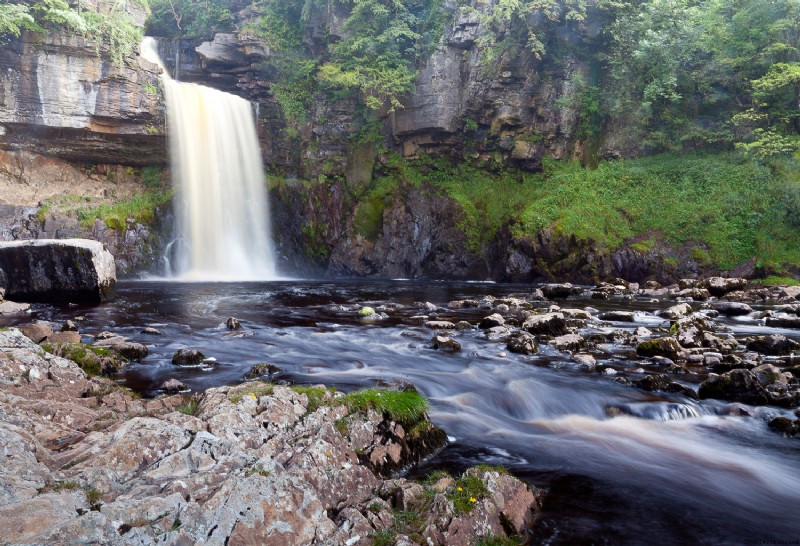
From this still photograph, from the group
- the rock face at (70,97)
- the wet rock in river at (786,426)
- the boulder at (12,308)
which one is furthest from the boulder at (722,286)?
the rock face at (70,97)

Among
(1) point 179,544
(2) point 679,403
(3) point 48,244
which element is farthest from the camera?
(3) point 48,244

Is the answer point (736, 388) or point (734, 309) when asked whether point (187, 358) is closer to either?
point (736, 388)

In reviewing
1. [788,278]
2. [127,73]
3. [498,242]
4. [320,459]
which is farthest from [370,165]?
[320,459]

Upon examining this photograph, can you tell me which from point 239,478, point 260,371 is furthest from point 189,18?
point 239,478

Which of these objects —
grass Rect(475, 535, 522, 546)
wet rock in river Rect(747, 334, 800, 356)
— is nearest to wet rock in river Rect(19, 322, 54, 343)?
grass Rect(475, 535, 522, 546)

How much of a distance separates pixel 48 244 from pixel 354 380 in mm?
11039

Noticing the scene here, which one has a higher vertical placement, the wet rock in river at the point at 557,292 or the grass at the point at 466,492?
the grass at the point at 466,492

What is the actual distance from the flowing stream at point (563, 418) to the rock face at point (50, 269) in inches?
44.8

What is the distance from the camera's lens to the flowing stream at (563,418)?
4.09 meters

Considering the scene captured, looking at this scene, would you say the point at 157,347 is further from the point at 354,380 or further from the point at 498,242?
the point at 498,242

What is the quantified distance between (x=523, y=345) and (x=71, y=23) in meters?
23.8

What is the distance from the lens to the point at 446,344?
9.80 metres

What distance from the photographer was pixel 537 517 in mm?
3746

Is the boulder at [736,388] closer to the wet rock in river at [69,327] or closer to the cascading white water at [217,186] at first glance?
the wet rock in river at [69,327]
